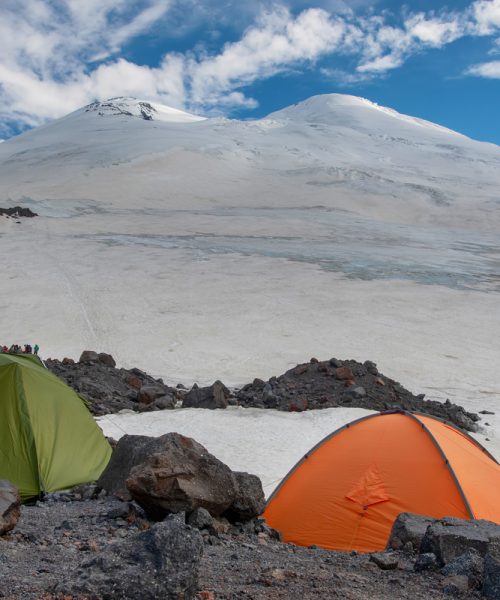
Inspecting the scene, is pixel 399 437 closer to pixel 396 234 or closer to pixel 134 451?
pixel 134 451

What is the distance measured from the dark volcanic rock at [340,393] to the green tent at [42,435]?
168 inches

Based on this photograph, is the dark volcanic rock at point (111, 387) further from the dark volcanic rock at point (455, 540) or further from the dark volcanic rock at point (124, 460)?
the dark volcanic rock at point (455, 540)

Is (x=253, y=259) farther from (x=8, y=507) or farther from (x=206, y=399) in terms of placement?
(x=8, y=507)

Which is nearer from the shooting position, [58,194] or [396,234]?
[396,234]

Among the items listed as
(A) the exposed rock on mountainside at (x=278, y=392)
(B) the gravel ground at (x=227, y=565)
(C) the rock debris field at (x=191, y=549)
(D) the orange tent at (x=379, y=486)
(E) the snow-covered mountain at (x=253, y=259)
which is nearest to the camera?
(C) the rock debris field at (x=191, y=549)

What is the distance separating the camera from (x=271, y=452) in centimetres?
945

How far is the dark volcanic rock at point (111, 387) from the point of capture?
1143 centimetres

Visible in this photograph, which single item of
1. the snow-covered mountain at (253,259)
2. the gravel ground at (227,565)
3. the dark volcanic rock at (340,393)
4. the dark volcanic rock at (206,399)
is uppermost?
the snow-covered mountain at (253,259)

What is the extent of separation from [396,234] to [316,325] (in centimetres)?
2934

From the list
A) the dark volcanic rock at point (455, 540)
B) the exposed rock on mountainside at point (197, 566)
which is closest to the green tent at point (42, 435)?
the exposed rock on mountainside at point (197, 566)

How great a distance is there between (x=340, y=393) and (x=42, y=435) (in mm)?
6084

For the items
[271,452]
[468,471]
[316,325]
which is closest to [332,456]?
[468,471]

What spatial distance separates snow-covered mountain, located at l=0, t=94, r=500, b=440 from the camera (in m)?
18.3

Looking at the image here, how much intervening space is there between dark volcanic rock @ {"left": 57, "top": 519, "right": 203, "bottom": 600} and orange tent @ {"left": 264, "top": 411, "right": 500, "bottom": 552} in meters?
3.54
